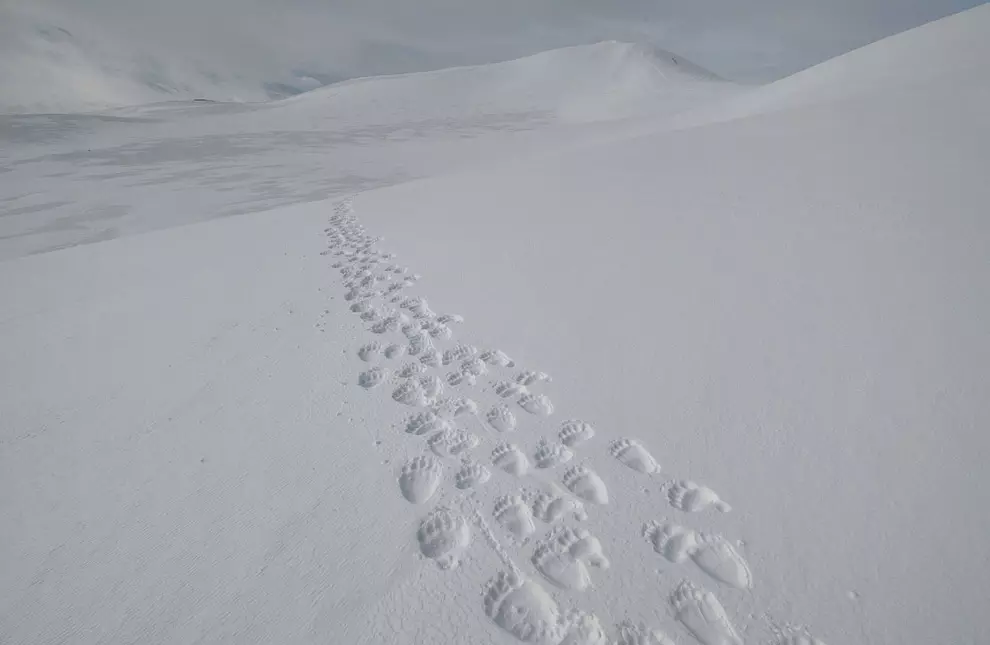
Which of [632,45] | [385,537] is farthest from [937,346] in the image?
[632,45]

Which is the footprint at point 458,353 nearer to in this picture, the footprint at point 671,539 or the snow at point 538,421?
the snow at point 538,421

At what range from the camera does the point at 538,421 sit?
1.65 m

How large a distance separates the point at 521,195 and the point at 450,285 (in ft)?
6.96

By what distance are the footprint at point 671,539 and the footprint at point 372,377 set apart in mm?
1202

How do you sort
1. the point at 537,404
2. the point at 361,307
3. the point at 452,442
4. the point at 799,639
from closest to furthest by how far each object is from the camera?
the point at 799,639 → the point at 452,442 → the point at 537,404 → the point at 361,307

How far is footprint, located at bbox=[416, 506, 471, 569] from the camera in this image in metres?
1.20

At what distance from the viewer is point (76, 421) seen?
1.82 meters

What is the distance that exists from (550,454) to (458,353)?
0.76 meters

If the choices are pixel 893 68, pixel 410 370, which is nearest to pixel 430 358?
pixel 410 370

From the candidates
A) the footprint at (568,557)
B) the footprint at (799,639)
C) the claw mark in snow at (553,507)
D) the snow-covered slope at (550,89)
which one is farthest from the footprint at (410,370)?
the snow-covered slope at (550,89)

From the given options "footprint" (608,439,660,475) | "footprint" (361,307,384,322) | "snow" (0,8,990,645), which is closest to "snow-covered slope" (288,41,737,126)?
"snow" (0,8,990,645)

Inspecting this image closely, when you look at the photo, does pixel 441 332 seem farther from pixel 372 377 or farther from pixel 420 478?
pixel 420 478

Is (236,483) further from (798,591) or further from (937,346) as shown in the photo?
(937,346)

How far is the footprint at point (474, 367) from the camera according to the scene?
76.8 inches
